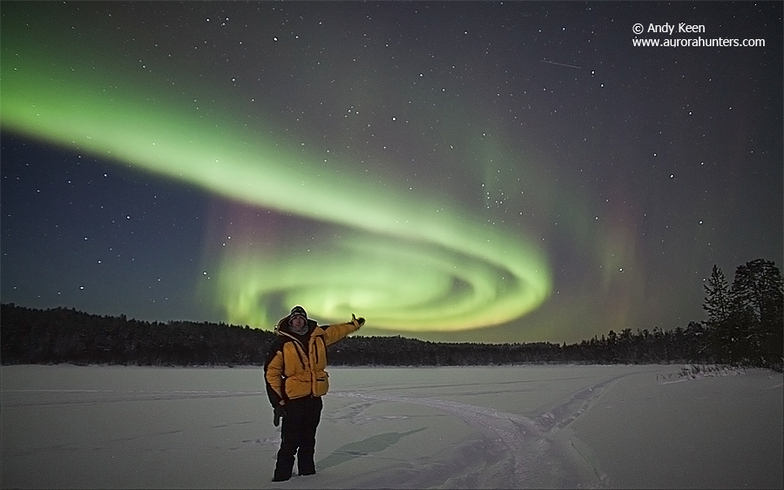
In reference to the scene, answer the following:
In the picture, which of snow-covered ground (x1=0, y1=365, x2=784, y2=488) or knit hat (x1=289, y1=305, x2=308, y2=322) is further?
knit hat (x1=289, y1=305, x2=308, y2=322)

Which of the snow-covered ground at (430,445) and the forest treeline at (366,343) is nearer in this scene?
the snow-covered ground at (430,445)

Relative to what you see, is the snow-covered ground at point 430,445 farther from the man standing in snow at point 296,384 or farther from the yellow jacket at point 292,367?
the yellow jacket at point 292,367

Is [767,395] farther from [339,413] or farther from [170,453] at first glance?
[170,453]

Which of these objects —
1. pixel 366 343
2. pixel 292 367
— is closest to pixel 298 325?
pixel 292 367

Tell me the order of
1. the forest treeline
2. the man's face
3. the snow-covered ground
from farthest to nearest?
1. the forest treeline
2. the man's face
3. the snow-covered ground

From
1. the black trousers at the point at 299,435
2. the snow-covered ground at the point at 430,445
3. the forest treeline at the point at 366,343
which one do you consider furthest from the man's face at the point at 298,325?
the forest treeline at the point at 366,343

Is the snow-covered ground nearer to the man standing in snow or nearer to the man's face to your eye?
the man standing in snow

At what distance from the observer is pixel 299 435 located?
6125 millimetres

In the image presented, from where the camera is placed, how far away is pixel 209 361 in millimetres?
68938

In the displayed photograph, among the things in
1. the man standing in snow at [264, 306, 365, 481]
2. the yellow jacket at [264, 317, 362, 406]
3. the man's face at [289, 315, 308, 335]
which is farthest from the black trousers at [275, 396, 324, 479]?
the man's face at [289, 315, 308, 335]

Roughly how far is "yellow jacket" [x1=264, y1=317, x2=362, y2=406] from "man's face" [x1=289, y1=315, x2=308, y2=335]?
6 cm

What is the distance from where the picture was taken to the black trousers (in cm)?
602

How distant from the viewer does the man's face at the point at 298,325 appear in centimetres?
621

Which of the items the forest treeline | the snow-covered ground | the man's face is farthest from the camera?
the forest treeline
